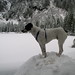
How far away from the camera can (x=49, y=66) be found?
5.90 m

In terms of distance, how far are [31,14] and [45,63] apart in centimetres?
17156

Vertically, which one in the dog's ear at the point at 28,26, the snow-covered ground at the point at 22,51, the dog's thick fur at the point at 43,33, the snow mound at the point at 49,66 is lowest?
the snow-covered ground at the point at 22,51

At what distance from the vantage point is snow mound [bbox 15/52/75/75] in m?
5.68

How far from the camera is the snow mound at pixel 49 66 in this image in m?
5.68

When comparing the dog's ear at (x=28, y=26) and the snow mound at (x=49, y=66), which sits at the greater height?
the dog's ear at (x=28, y=26)

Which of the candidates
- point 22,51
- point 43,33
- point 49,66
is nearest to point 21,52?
point 22,51

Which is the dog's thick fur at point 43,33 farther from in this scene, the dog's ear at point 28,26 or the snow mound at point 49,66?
the snow mound at point 49,66

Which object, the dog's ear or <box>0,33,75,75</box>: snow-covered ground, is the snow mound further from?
the dog's ear

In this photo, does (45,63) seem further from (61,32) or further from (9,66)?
(9,66)

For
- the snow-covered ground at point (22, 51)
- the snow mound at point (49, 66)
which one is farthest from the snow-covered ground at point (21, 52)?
the snow mound at point (49, 66)

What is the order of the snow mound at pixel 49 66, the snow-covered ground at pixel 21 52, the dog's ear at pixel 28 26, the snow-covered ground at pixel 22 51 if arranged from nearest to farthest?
the snow mound at pixel 49 66 < the dog's ear at pixel 28 26 < the snow-covered ground at pixel 21 52 < the snow-covered ground at pixel 22 51

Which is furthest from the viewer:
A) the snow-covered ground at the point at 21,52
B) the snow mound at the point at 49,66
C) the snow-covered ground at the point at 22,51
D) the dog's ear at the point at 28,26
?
the snow-covered ground at the point at 22,51

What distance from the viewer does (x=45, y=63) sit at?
20.0 feet

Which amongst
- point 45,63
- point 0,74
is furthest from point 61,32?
point 0,74
